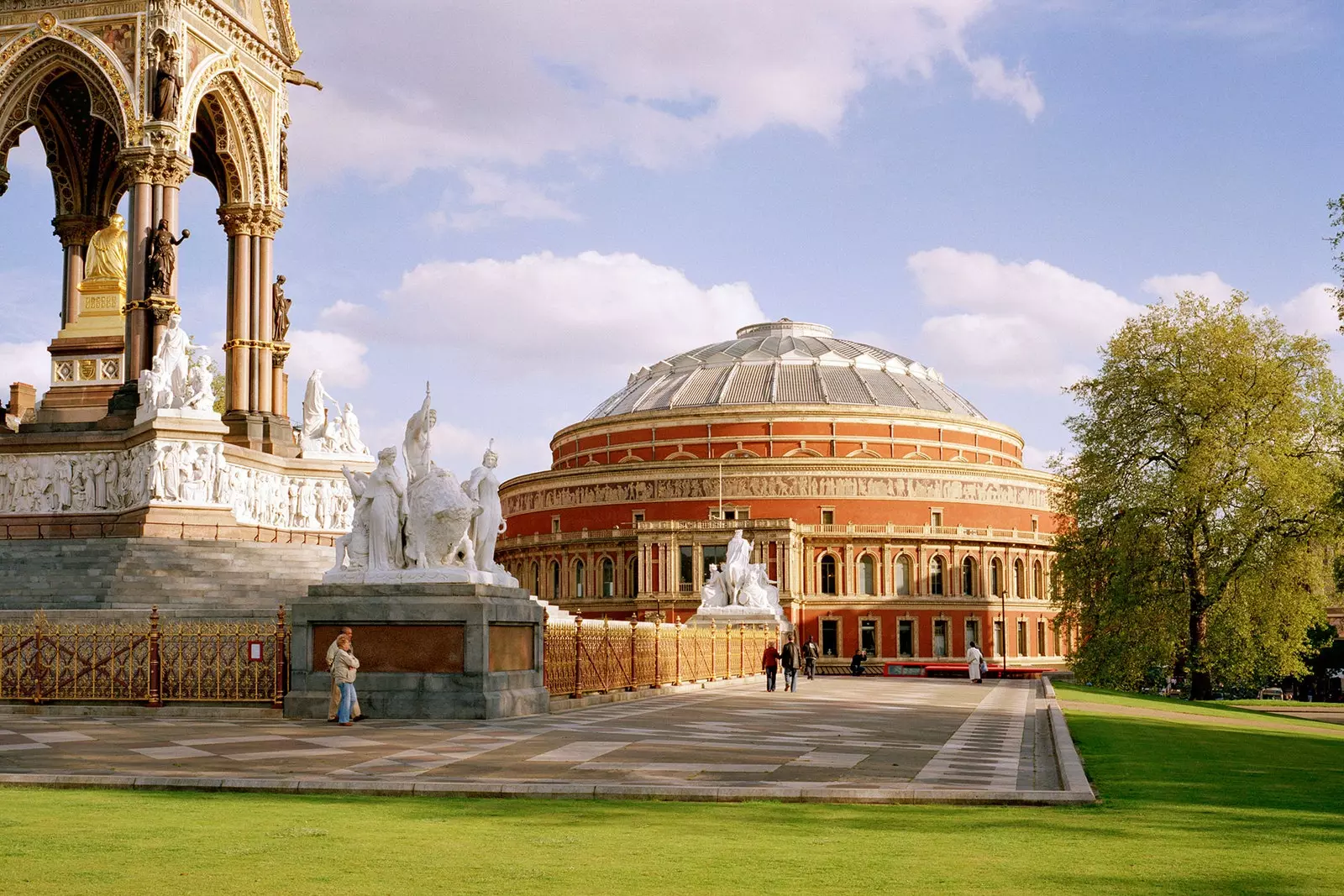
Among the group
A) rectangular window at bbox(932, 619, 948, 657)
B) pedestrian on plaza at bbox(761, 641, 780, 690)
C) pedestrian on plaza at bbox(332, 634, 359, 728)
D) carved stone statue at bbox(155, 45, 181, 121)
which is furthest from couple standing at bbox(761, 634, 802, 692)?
rectangular window at bbox(932, 619, 948, 657)

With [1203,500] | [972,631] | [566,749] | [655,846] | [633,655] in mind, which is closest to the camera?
[655,846]

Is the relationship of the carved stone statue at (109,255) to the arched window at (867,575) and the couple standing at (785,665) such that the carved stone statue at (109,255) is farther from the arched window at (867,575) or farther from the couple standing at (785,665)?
the arched window at (867,575)

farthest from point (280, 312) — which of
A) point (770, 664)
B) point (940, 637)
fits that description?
point (940, 637)

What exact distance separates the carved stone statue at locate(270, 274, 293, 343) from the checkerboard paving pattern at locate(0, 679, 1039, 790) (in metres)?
14.1

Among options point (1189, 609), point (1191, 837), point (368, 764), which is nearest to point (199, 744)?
point (368, 764)

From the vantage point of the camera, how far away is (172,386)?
2578cm

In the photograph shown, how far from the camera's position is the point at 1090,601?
42.0 metres

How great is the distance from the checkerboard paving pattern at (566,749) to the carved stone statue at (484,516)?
2299 mm

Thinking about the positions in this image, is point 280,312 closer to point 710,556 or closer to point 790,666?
point 790,666

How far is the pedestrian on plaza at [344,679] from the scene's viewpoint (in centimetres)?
1689

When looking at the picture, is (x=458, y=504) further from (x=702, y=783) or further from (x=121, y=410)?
(x=121, y=410)

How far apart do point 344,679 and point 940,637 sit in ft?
212

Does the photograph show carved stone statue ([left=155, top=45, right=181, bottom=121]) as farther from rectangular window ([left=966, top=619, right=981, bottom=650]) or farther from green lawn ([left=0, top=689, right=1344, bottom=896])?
rectangular window ([left=966, top=619, right=981, bottom=650])

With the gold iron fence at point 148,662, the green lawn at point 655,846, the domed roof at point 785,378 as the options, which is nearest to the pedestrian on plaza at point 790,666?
the gold iron fence at point 148,662
